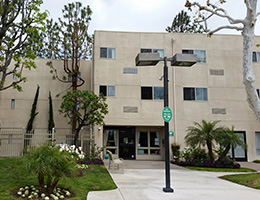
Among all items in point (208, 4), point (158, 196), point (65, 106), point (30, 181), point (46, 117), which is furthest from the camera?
point (46, 117)

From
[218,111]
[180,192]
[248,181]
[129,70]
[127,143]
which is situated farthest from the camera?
[127,143]

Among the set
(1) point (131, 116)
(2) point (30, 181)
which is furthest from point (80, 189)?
(1) point (131, 116)

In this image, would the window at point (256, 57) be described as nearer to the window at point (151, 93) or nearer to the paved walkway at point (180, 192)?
the window at point (151, 93)

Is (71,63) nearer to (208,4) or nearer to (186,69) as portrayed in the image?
(186,69)

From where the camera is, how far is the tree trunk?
9.73 meters

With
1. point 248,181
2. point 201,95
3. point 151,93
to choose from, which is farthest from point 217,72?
point 248,181

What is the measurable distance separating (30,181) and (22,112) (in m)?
14.3

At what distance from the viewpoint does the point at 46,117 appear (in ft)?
68.9

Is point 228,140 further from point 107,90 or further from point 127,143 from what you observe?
point 107,90

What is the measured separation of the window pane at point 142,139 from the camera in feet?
65.0

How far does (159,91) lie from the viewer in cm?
1902

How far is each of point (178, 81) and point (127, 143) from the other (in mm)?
5810

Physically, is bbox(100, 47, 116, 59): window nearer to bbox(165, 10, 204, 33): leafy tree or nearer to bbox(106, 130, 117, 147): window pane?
bbox(106, 130, 117, 147): window pane

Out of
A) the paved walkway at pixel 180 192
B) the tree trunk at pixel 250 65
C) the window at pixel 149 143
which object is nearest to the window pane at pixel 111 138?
the window at pixel 149 143
